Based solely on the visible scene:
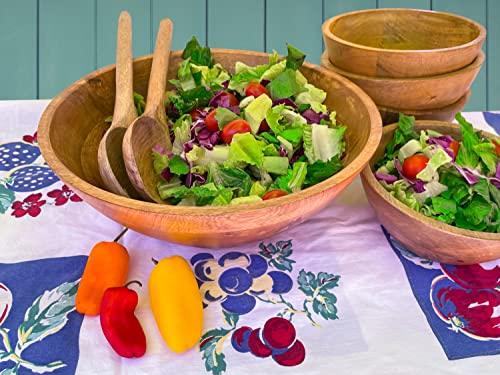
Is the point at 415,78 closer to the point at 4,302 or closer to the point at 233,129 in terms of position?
the point at 233,129

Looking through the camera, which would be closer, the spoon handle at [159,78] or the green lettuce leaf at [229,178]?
the green lettuce leaf at [229,178]

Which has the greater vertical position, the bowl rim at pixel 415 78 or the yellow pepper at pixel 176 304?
the bowl rim at pixel 415 78

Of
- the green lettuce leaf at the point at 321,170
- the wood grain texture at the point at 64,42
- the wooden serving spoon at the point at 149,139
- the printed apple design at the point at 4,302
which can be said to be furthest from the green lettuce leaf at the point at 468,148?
the wood grain texture at the point at 64,42

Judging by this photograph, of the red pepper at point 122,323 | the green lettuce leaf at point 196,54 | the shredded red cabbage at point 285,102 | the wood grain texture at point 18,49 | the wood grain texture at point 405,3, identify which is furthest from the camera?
the wood grain texture at point 405,3

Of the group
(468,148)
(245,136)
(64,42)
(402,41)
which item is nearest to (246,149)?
(245,136)

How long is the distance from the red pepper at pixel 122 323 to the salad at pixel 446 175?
52 cm

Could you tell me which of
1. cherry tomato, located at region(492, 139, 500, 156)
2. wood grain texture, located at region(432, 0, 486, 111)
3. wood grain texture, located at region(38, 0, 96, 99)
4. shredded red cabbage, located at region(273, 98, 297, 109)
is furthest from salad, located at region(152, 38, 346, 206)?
wood grain texture, located at region(432, 0, 486, 111)

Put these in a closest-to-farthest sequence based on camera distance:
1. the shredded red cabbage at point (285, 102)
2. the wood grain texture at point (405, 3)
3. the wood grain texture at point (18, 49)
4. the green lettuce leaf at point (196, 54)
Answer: the shredded red cabbage at point (285, 102) → the green lettuce leaf at point (196, 54) → the wood grain texture at point (18, 49) → the wood grain texture at point (405, 3)

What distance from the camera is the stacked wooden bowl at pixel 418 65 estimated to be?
1.24 meters

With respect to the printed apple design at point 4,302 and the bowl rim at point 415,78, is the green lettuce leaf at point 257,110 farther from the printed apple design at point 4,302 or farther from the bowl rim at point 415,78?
the printed apple design at point 4,302

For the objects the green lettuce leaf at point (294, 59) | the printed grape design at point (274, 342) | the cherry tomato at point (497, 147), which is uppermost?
the green lettuce leaf at point (294, 59)

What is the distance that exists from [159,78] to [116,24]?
135cm

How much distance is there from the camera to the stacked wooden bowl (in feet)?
4.06

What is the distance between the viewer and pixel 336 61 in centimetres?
135
